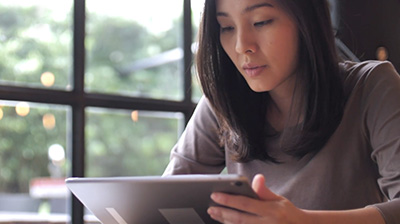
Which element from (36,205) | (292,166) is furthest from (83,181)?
(36,205)

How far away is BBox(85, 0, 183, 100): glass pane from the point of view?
219 centimetres

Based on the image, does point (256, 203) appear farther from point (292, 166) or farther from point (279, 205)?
point (292, 166)

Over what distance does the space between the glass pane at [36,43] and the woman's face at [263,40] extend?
80 cm

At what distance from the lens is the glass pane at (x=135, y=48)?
2188mm

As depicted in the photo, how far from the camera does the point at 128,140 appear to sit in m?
2.31

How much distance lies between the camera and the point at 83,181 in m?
1.15

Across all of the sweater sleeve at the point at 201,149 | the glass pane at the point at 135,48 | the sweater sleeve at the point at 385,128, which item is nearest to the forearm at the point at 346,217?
the sweater sleeve at the point at 385,128

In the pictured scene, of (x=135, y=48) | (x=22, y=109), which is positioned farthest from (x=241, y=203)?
(x=135, y=48)

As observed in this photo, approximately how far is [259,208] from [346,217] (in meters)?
0.21

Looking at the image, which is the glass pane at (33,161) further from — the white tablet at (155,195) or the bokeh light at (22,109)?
the white tablet at (155,195)

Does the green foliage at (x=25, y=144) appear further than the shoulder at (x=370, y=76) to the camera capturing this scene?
Yes

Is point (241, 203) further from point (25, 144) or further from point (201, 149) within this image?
point (25, 144)

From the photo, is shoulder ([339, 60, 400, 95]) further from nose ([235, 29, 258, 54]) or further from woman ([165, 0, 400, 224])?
nose ([235, 29, 258, 54])

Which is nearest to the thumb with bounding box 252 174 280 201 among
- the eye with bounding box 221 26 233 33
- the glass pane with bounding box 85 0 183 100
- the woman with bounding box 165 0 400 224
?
the woman with bounding box 165 0 400 224
